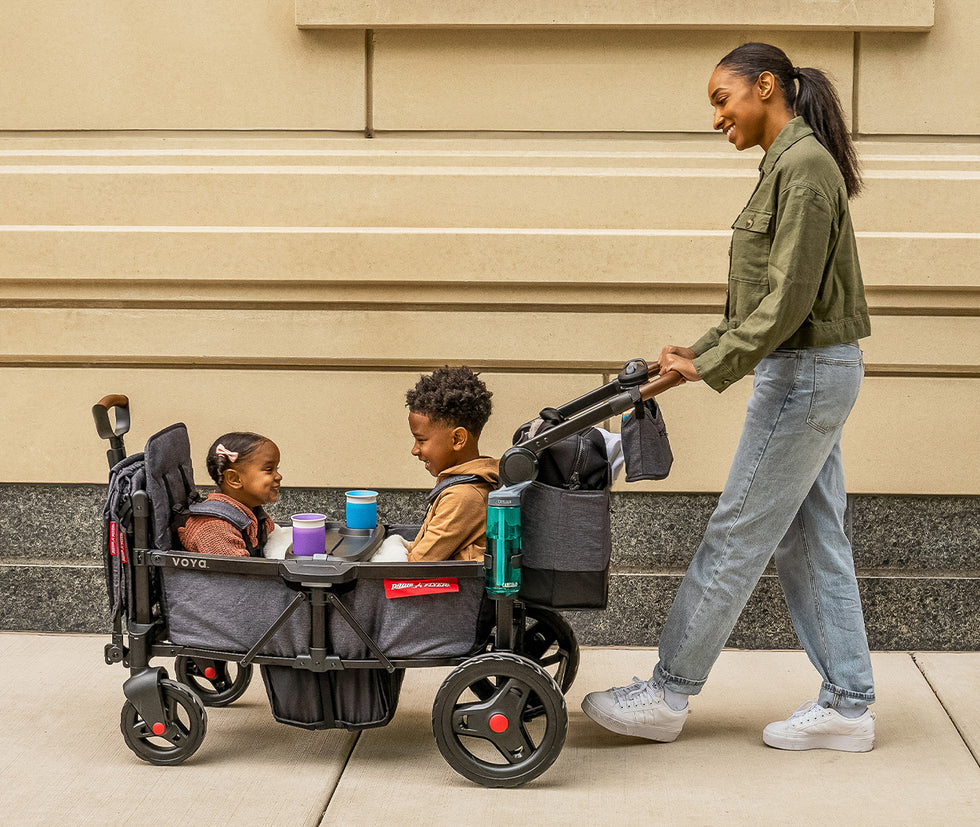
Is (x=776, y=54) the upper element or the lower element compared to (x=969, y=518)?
upper

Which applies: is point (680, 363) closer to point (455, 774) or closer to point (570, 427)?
point (570, 427)

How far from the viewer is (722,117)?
3.19 metres

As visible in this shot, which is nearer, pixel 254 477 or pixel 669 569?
pixel 254 477

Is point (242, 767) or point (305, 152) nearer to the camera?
point (242, 767)

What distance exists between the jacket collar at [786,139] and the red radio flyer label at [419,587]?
1.43 m

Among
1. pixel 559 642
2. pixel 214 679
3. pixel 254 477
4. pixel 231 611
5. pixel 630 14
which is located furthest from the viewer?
pixel 630 14

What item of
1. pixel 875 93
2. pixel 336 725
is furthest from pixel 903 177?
pixel 336 725

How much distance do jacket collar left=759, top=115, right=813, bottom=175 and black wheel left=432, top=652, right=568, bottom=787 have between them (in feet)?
4.98

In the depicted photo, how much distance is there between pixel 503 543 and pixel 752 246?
1073mm

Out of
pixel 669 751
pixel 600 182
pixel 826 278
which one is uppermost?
pixel 600 182

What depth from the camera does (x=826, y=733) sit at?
137 inches

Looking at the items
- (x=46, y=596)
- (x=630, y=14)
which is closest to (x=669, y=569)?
(x=630, y=14)

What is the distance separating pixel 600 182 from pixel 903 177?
1.14 m

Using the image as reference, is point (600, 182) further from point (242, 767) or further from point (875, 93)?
point (242, 767)
